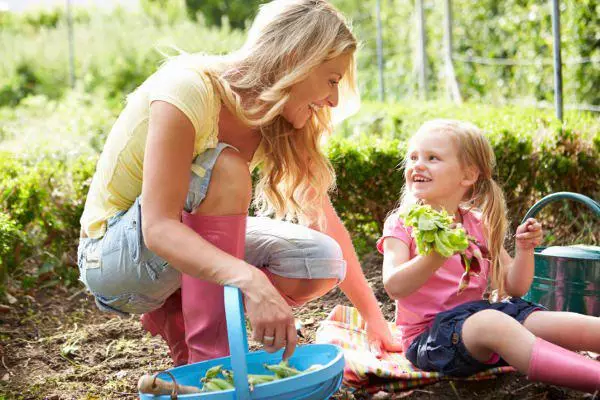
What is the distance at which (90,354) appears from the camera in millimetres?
3201

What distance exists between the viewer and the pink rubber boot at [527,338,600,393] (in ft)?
7.36

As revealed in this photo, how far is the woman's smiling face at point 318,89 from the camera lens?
2410 millimetres

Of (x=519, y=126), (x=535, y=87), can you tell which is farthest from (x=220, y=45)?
(x=519, y=126)

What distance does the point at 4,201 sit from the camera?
4.01 m

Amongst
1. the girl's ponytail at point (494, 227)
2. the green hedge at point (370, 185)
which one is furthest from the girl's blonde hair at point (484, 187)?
the green hedge at point (370, 185)

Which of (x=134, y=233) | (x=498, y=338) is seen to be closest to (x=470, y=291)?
(x=498, y=338)

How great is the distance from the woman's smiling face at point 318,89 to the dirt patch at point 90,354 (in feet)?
2.94

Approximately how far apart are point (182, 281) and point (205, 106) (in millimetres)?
508

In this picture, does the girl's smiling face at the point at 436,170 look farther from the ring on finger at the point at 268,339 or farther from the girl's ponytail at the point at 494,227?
the ring on finger at the point at 268,339

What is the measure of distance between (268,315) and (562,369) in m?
0.88

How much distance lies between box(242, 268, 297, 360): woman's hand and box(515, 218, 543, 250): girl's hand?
3.32 ft

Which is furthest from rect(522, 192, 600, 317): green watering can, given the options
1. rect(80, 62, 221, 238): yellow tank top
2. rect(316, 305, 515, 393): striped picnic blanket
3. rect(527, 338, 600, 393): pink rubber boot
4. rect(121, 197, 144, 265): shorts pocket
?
rect(121, 197, 144, 265): shorts pocket

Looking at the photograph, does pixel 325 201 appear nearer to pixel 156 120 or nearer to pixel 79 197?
pixel 156 120

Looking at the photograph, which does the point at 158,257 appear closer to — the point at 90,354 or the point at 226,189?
the point at 226,189
